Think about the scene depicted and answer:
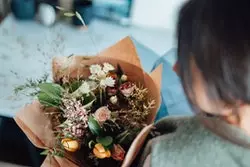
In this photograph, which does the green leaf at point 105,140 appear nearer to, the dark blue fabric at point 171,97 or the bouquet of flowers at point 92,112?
the bouquet of flowers at point 92,112

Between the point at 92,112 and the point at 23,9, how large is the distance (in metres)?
0.74

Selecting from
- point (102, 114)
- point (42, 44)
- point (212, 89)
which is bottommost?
point (42, 44)

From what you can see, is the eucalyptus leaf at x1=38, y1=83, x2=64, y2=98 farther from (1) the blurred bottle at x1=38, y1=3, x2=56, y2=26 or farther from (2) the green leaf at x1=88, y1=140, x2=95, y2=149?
→ (1) the blurred bottle at x1=38, y1=3, x2=56, y2=26

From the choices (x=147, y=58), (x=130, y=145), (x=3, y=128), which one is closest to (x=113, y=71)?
(x=130, y=145)

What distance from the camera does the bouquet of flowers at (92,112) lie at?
2.64 ft

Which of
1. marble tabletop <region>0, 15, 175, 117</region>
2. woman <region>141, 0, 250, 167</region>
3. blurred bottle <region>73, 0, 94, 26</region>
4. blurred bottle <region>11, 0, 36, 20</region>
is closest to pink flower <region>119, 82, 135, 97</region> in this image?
woman <region>141, 0, 250, 167</region>

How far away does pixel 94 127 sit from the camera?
2.66 feet

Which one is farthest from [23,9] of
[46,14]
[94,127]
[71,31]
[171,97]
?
[94,127]

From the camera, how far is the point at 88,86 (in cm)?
83

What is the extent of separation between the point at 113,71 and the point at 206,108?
0.28m

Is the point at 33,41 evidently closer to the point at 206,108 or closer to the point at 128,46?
the point at 128,46

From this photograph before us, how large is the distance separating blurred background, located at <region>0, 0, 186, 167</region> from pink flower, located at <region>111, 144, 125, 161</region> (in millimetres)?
513

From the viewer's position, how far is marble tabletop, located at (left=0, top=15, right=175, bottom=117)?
124cm

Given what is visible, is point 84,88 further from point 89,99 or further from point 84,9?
point 84,9
